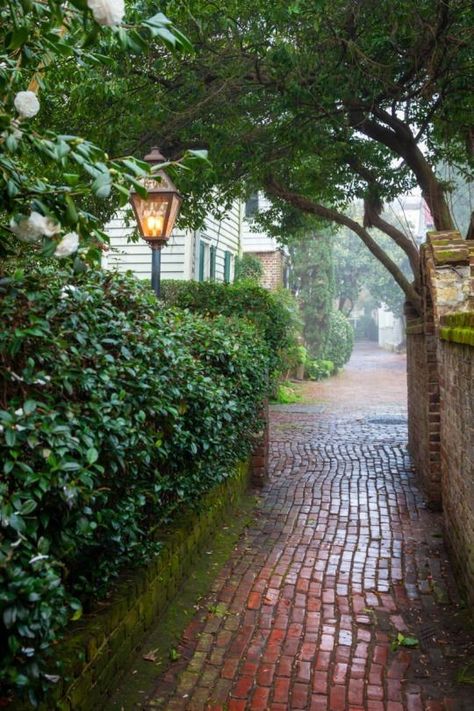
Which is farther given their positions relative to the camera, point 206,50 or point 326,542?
point 206,50

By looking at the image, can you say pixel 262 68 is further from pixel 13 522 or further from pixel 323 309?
pixel 323 309

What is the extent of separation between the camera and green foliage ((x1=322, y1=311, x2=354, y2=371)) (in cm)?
2612

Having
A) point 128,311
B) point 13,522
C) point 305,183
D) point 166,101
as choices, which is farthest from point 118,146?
point 13,522

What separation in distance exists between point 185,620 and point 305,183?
9460mm

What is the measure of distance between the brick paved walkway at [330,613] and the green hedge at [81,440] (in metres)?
0.85

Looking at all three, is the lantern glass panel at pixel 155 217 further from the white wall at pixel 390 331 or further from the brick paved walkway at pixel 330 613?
the white wall at pixel 390 331

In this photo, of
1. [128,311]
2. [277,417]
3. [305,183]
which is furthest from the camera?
[277,417]

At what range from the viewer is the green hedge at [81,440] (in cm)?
215

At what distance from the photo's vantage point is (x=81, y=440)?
2.59m

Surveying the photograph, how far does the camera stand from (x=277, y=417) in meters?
14.6

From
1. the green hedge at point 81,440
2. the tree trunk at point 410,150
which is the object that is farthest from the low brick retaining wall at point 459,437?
the tree trunk at point 410,150

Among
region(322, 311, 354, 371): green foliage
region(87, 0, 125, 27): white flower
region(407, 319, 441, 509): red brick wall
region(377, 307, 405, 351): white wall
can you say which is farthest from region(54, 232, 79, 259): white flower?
region(377, 307, 405, 351): white wall

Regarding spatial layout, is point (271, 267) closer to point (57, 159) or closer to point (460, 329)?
point (460, 329)

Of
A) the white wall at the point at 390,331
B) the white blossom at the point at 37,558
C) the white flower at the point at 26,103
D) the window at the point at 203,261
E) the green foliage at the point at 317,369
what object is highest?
the window at the point at 203,261
